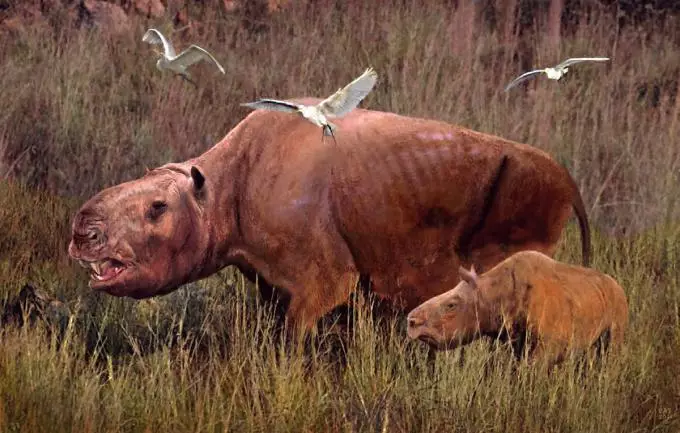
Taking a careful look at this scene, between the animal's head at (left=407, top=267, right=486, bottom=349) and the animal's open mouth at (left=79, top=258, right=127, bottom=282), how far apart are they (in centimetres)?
89

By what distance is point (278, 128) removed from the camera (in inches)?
171

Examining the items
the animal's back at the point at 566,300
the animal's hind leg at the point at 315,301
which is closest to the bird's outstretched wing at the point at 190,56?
the animal's hind leg at the point at 315,301

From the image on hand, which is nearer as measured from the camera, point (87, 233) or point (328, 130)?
point (87, 233)

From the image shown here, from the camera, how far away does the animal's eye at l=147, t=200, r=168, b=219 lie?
4.17 m

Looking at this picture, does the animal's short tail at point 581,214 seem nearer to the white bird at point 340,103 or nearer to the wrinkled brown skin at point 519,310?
the wrinkled brown skin at point 519,310

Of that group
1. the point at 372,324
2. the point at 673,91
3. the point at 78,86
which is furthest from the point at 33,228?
the point at 673,91

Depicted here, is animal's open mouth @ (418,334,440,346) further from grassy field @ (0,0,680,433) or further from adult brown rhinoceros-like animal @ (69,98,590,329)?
adult brown rhinoceros-like animal @ (69,98,590,329)

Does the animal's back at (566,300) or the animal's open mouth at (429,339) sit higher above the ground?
the animal's back at (566,300)

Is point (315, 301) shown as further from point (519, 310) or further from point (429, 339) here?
point (519, 310)

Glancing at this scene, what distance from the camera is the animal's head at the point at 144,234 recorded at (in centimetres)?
406

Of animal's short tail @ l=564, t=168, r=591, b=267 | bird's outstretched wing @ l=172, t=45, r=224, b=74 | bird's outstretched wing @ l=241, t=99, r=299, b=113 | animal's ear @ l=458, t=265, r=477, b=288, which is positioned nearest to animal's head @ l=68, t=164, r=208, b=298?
bird's outstretched wing @ l=241, t=99, r=299, b=113

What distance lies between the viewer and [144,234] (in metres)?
4.14

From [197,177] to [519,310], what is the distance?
1.07 meters

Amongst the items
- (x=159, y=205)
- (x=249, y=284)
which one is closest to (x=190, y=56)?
(x=249, y=284)
